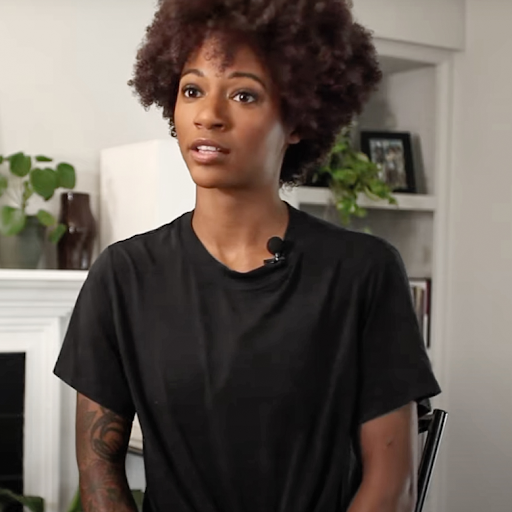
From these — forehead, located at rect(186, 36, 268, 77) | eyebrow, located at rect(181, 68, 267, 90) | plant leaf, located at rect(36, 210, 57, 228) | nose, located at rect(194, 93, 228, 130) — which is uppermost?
forehead, located at rect(186, 36, 268, 77)

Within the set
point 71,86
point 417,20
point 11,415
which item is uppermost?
point 417,20

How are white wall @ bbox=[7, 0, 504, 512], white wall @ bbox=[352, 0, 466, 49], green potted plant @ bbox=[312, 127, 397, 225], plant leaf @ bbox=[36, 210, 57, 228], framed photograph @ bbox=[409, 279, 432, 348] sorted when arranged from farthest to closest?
framed photograph @ bbox=[409, 279, 432, 348]
white wall @ bbox=[352, 0, 466, 49]
green potted plant @ bbox=[312, 127, 397, 225]
white wall @ bbox=[7, 0, 504, 512]
plant leaf @ bbox=[36, 210, 57, 228]

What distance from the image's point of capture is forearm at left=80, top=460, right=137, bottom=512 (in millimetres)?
1286

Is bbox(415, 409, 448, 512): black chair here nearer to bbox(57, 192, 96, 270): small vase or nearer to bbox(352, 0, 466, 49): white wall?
bbox(57, 192, 96, 270): small vase

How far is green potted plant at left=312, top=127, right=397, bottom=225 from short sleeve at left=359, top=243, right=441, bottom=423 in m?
2.11

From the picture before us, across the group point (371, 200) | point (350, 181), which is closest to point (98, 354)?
point (350, 181)

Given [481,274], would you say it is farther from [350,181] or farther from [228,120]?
[228,120]

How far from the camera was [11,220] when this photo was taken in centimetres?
272

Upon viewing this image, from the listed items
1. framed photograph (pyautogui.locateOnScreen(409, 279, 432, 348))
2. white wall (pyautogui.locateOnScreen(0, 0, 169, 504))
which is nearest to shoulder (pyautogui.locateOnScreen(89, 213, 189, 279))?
white wall (pyautogui.locateOnScreen(0, 0, 169, 504))

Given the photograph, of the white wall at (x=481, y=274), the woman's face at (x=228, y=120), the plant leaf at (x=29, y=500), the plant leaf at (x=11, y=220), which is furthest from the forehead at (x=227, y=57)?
the white wall at (x=481, y=274)

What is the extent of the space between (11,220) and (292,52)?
5.33ft

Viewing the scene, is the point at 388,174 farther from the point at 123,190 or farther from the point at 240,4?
the point at 240,4

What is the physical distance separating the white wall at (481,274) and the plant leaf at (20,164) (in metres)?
1.66

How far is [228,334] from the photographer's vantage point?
4.08 feet
